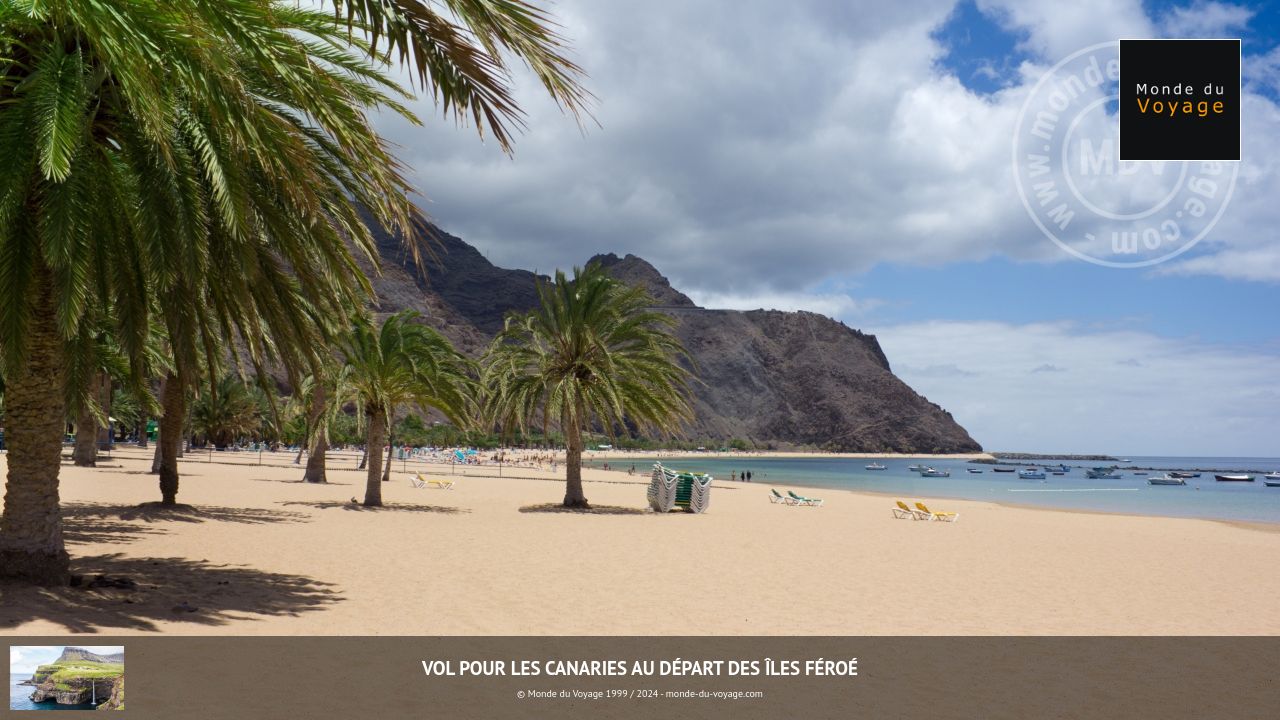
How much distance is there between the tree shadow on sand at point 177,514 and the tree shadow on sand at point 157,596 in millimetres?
5409

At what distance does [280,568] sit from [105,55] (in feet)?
21.3

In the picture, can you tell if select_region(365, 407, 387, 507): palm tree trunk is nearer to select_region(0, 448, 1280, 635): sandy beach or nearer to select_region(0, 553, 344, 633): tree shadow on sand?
select_region(0, 448, 1280, 635): sandy beach

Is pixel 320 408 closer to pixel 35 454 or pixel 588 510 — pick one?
pixel 588 510

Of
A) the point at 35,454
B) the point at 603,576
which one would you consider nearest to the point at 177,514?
the point at 35,454

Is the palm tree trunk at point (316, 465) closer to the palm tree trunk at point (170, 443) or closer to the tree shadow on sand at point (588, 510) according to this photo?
the tree shadow on sand at point (588, 510)

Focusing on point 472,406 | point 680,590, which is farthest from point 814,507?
point 680,590

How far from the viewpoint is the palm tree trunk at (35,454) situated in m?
7.21

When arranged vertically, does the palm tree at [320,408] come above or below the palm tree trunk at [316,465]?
above

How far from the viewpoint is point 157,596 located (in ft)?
24.5

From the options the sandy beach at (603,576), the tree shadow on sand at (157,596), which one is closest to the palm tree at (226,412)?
the sandy beach at (603,576)
